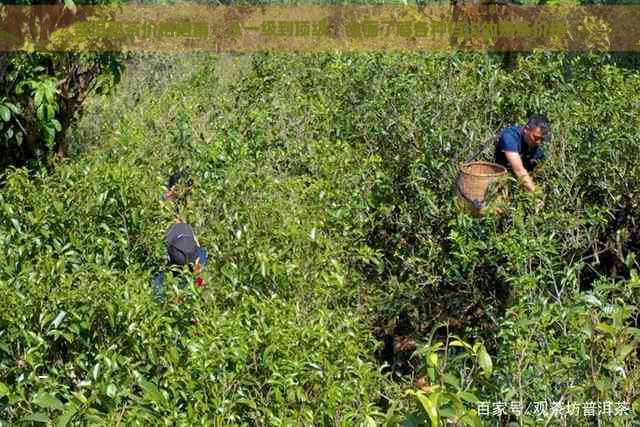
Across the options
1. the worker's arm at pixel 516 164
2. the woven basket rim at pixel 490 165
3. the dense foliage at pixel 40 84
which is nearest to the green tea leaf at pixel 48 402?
the woven basket rim at pixel 490 165

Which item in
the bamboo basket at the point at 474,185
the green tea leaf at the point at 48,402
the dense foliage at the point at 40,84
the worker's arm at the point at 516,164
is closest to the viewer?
the green tea leaf at the point at 48,402

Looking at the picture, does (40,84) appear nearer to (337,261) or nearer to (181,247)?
(181,247)

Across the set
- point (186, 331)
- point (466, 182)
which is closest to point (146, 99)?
point (466, 182)

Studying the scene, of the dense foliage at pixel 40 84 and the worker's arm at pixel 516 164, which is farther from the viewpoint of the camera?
the dense foliage at pixel 40 84

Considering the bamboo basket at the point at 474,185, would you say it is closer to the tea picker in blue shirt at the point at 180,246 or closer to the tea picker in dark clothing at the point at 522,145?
the tea picker in dark clothing at the point at 522,145

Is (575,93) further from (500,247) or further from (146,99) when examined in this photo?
(146,99)

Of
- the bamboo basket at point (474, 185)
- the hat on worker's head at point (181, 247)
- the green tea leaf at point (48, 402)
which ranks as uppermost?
the green tea leaf at point (48, 402)

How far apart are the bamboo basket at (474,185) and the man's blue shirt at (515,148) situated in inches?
8.8

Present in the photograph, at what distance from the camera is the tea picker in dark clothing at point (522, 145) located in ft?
16.0

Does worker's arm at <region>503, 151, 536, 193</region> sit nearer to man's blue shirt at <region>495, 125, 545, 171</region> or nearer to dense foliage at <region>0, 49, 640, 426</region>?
man's blue shirt at <region>495, 125, 545, 171</region>

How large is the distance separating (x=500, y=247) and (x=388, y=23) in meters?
6.72

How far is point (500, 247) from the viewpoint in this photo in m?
3.53

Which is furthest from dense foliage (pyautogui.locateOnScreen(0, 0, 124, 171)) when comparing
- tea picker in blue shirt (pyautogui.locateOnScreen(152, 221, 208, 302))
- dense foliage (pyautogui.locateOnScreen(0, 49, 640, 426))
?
tea picker in blue shirt (pyautogui.locateOnScreen(152, 221, 208, 302))

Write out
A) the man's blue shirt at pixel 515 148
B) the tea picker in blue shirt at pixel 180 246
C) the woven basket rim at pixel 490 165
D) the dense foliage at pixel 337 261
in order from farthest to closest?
the man's blue shirt at pixel 515 148 < the woven basket rim at pixel 490 165 < the tea picker in blue shirt at pixel 180 246 < the dense foliage at pixel 337 261
